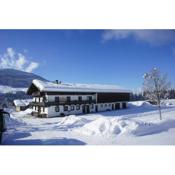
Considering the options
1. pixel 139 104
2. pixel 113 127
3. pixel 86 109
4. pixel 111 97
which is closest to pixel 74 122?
pixel 113 127

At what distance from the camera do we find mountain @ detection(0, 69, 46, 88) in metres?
14.7

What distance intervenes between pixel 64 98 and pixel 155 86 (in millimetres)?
7369

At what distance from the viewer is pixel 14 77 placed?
634 inches

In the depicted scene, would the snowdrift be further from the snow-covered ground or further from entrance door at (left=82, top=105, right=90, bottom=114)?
entrance door at (left=82, top=105, right=90, bottom=114)

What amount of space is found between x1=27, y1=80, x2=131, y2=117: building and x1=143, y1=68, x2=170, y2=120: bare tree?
4.94 meters

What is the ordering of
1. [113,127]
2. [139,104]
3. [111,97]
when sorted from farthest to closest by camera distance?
[139,104]
[111,97]
[113,127]

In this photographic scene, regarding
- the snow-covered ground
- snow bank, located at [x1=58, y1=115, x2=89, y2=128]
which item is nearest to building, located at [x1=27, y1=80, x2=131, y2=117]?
snow bank, located at [x1=58, y1=115, x2=89, y2=128]

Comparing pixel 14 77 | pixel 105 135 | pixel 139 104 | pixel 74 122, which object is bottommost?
pixel 105 135

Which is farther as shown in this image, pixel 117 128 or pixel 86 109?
pixel 86 109

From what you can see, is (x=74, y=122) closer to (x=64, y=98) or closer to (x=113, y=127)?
(x=113, y=127)

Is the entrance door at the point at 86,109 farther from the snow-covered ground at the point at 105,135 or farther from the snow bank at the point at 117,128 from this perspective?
the snow bank at the point at 117,128

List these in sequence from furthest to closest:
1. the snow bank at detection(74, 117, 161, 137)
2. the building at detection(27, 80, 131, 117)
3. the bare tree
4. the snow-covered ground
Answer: the building at detection(27, 80, 131, 117) → the bare tree → the snow bank at detection(74, 117, 161, 137) → the snow-covered ground
